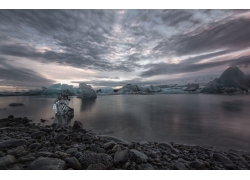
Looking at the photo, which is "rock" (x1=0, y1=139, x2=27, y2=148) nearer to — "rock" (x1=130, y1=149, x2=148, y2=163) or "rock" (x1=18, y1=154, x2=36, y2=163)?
"rock" (x1=18, y1=154, x2=36, y2=163)

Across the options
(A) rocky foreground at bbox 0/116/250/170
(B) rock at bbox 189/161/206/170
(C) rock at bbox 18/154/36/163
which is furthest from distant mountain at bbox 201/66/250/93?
(C) rock at bbox 18/154/36/163

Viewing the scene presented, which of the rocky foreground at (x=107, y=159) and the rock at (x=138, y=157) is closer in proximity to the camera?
the rocky foreground at (x=107, y=159)

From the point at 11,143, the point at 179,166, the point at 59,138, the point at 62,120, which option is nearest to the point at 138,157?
the point at 179,166

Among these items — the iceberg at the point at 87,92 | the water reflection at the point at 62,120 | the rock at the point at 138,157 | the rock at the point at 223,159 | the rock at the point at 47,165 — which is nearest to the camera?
the rock at the point at 47,165

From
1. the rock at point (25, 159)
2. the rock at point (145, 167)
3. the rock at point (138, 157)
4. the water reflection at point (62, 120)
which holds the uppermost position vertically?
the rock at point (25, 159)

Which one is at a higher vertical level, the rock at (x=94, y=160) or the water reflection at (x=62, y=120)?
the rock at (x=94, y=160)

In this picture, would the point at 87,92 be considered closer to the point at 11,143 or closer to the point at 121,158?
the point at 11,143

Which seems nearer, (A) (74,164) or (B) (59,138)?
(A) (74,164)

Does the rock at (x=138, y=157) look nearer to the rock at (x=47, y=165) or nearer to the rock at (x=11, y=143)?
the rock at (x=47, y=165)

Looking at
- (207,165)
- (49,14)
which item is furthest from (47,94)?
(207,165)

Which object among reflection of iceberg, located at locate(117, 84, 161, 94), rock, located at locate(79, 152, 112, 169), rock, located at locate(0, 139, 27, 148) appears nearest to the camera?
rock, located at locate(79, 152, 112, 169)

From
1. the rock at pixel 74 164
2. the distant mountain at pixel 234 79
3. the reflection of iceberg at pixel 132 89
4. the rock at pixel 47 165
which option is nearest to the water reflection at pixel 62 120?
the rock at pixel 47 165

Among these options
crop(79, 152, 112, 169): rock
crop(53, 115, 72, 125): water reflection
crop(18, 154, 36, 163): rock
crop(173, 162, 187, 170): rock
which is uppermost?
crop(18, 154, 36, 163): rock

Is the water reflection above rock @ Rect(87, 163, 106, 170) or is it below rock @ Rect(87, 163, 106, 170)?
below
